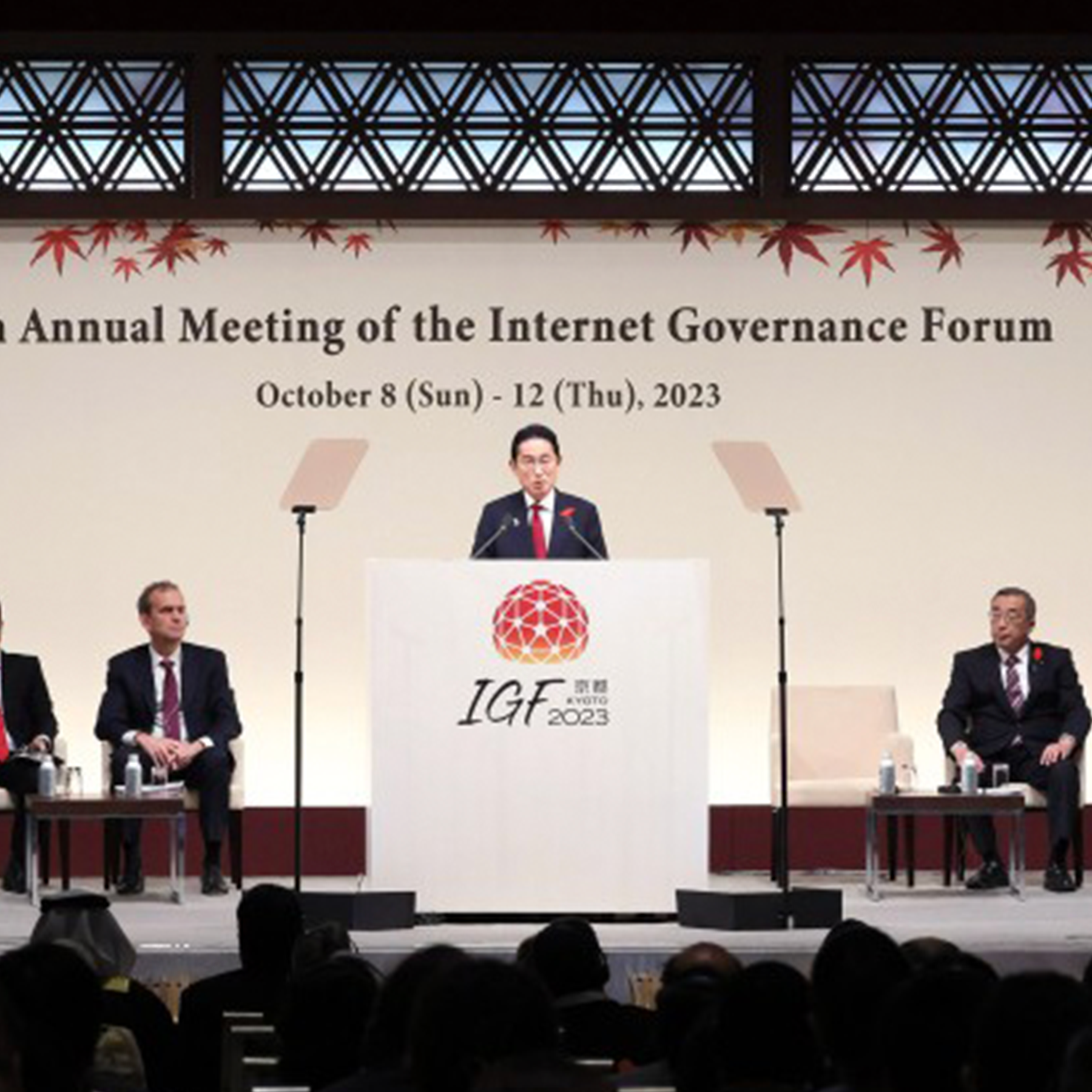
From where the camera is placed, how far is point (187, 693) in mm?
9734

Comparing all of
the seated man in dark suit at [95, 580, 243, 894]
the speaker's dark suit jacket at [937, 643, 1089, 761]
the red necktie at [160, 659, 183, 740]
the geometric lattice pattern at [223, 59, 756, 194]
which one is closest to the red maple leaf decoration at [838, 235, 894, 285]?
the geometric lattice pattern at [223, 59, 756, 194]

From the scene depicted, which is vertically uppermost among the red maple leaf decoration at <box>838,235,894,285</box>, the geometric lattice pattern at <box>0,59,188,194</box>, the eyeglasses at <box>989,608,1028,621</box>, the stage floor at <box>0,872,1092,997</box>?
the geometric lattice pattern at <box>0,59,188,194</box>

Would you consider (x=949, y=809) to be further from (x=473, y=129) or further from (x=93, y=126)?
(x=93, y=126)

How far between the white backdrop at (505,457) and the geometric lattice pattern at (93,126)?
25cm

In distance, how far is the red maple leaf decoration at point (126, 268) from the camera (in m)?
10.8

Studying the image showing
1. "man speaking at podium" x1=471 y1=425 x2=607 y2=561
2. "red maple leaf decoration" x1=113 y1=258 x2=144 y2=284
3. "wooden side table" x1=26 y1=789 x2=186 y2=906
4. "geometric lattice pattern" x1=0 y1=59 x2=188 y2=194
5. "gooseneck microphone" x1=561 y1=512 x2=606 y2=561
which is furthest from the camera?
"red maple leaf decoration" x1=113 y1=258 x2=144 y2=284

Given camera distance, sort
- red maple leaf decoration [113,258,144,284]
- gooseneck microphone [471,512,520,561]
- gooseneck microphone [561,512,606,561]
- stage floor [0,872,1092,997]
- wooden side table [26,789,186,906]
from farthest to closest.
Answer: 1. red maple leaf decoration [113,258,144,284]
2. wooden side table [26,789,186,906]
3. gooseneck microphone [561,512,606,561]
4. gooseneck microphone [471,512,520,561]
5. stage floor [0,872,1092,997]

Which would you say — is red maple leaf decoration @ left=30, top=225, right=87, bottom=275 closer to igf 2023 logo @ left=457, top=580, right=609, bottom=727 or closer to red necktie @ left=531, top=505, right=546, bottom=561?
red necktie @ left=531, top=505, right=546, bottom=561

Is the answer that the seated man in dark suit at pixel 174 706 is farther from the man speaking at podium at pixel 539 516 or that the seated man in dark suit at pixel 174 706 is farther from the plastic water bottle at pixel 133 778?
the man speaking at podium at pixel 539 516

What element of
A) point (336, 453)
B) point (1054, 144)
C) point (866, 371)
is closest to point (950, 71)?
point (1054, 144)

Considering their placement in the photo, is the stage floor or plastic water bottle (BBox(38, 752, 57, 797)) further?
plastic water bottle (BBox(38, 752, 57, 797))

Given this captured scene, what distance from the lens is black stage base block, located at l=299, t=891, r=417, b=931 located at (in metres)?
7.71

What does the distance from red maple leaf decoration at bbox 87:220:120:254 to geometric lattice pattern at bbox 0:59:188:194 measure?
169 mm

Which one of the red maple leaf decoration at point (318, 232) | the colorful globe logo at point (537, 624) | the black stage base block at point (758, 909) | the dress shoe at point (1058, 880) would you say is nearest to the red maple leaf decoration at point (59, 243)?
the red maple leaf decoration at point (318, 232)
